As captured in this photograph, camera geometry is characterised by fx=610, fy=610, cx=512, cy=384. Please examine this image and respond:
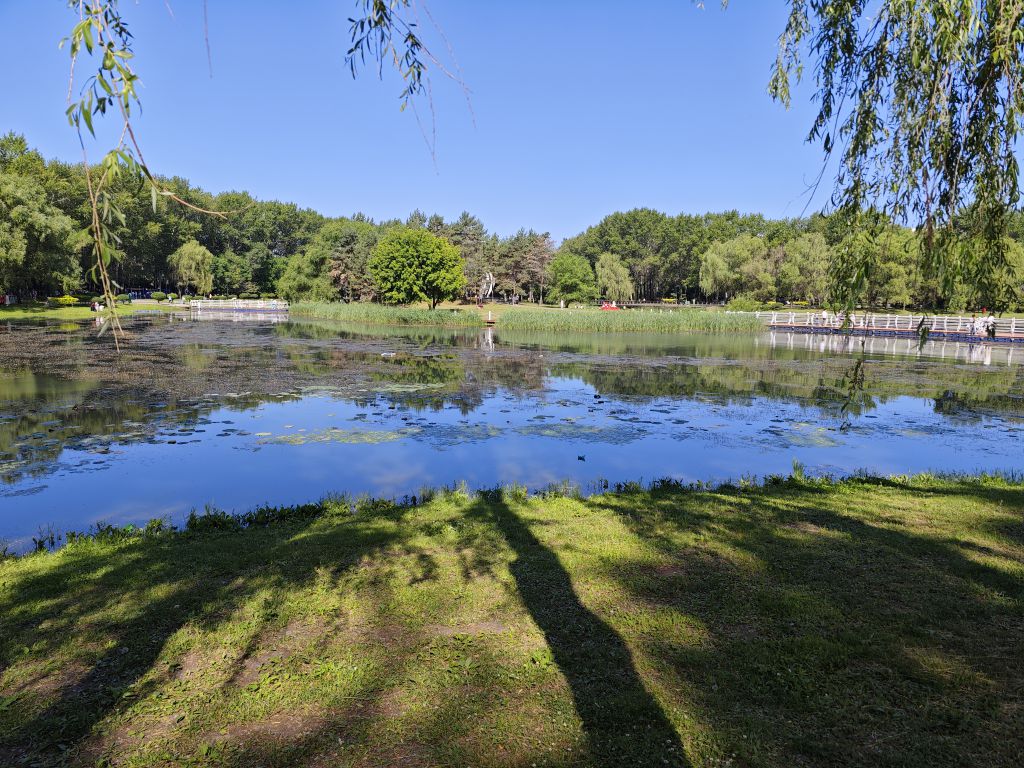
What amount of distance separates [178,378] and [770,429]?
19.4 m

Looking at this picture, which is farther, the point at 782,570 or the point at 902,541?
the point at 902,541

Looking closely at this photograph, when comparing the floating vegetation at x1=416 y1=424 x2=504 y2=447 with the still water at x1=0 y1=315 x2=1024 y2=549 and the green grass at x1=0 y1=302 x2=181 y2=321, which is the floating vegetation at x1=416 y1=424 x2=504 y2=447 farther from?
the green grass at x1=0 y1=302 x2=181 y2=321

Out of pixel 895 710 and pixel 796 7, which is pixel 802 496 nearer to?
pixel 895 710

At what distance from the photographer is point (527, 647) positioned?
4.46m

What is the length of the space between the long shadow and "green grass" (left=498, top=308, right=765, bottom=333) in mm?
47269

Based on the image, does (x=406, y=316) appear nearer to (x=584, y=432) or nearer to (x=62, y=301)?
(x=62, y=301)

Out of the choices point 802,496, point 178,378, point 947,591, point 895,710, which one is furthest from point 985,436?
point 178,378

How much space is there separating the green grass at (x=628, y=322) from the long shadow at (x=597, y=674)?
47269mm

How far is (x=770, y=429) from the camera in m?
15.6

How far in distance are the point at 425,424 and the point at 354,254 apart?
6992 centimetres

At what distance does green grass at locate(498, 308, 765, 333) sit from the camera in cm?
5328

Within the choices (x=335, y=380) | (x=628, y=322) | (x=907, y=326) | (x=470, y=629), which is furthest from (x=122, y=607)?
(x=907, y=326)

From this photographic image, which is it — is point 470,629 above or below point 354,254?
below

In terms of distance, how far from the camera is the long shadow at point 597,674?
343 cm
